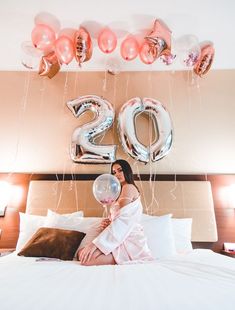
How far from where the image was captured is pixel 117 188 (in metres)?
1.52

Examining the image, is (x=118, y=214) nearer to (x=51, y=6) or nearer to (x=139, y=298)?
(x=139, y=298)

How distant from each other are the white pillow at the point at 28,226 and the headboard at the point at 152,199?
0.19 meters

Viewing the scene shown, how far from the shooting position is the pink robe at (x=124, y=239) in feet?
4.34

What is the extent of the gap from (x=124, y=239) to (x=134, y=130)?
1.27 meters

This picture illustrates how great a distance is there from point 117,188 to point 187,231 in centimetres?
92

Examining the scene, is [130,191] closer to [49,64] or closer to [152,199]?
[152,199]

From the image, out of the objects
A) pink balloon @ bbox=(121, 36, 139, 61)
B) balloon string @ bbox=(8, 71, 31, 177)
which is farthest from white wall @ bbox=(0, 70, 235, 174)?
pink balloon @ bbox=(121, 36, 139, 61)

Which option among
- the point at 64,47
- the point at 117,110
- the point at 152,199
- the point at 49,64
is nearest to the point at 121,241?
the point at 152,199

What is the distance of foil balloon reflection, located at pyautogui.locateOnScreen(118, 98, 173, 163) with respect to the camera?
2.26 metres

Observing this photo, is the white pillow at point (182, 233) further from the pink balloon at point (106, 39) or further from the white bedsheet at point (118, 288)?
the pink balloon at point (106, 39)

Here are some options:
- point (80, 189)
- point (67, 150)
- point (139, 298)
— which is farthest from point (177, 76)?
point (139, 298)

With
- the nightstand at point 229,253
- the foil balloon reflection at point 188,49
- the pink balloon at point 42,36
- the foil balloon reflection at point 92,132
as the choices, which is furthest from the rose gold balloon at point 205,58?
the nightstand at point 229,253

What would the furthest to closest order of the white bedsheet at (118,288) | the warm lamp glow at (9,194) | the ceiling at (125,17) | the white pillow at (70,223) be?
the warm lamp glow at (9,194) → the ceiling at (125,17) → the white pillow at (70,223) → the white bedsheet at (118,288)

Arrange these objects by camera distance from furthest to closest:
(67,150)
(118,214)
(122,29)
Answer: (67,150), (122,29), (118,214)
